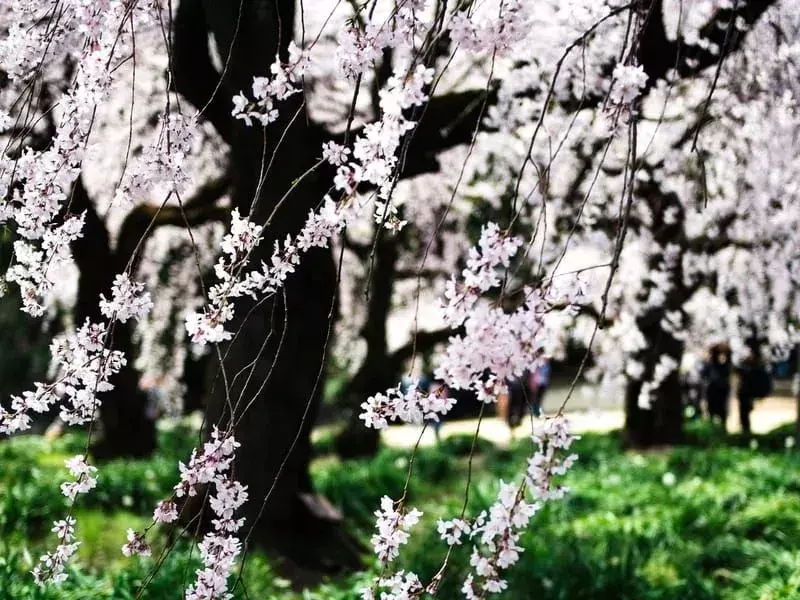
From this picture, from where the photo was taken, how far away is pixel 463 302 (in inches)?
65.8

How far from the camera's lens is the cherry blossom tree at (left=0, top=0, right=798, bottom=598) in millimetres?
1849

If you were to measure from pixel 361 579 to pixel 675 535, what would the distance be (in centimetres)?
222

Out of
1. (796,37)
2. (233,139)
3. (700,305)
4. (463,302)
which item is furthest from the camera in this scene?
(700,305)

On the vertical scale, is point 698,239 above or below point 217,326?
above

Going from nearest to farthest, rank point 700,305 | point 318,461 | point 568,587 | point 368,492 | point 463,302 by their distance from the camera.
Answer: point 463,302 → point 568,587 → point 368,492 → point 700,305 → point 318,461

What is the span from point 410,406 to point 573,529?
13.4ft

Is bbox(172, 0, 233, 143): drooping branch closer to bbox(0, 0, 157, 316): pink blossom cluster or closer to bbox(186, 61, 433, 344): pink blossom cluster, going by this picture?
bbox(0, 0, 157, 316): pink blossom cluster

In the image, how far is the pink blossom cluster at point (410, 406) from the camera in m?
1.87

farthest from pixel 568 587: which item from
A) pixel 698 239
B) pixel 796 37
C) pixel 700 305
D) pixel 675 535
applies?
pixel 700 305

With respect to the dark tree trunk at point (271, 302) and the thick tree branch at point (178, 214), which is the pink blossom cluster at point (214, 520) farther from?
the thick tree branch at point (178, 214)

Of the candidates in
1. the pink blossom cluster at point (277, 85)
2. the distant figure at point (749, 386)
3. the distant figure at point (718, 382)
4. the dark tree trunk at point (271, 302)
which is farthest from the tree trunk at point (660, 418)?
the pink blossom cluster at point (277, 85)

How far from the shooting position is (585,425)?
14984 mm

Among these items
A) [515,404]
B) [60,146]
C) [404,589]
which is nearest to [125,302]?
[60,146]

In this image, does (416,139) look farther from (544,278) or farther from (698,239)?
(698,239)
